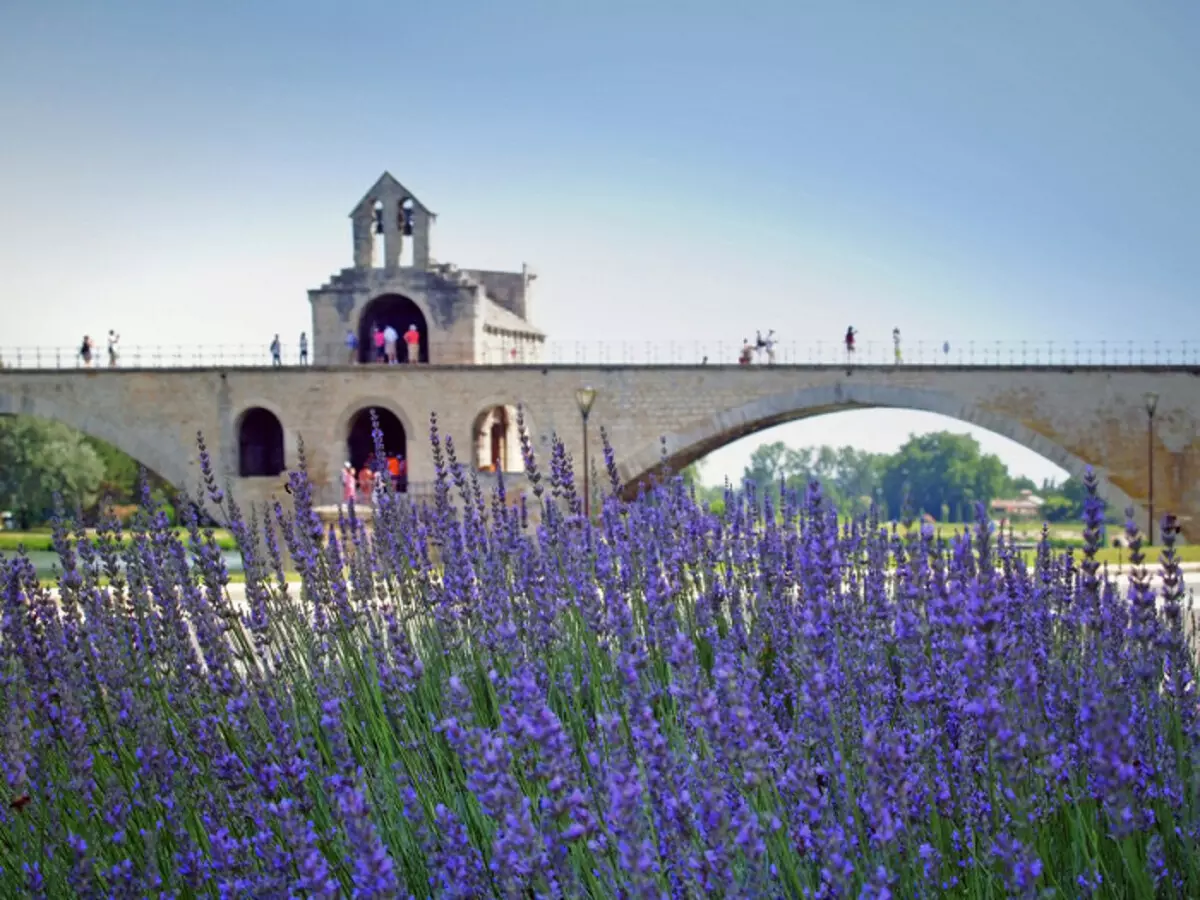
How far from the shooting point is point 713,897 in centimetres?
287

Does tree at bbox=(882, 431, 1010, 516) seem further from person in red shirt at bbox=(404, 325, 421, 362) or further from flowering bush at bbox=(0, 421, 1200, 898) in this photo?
flowering bush at bbox=(0, 421, 1200, 898)

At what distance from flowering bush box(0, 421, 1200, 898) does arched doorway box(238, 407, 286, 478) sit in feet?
89.4

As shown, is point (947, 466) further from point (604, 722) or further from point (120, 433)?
point (604, 722)

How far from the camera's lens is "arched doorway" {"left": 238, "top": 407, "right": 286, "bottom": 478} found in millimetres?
33094

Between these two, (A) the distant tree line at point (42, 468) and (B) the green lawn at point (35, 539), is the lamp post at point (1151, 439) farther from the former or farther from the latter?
(A) the distant tree line at point (42, 468)

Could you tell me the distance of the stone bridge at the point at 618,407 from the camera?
27.9m

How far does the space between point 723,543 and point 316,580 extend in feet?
5.59

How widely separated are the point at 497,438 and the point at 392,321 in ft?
13.9

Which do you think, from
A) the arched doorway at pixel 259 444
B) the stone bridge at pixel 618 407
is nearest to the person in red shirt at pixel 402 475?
the stone bridge at pixel 618 407

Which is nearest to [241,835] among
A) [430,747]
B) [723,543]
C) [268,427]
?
[430,747]

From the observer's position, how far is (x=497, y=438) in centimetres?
3809

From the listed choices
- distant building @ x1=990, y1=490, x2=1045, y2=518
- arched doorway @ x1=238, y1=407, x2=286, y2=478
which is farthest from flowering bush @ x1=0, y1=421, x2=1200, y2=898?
distant building @ x1=990, y1=490, x2=1045, y2=518

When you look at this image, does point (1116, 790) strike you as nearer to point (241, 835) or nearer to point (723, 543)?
point (241, 835)

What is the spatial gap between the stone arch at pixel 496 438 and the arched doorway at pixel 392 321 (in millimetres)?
2024
